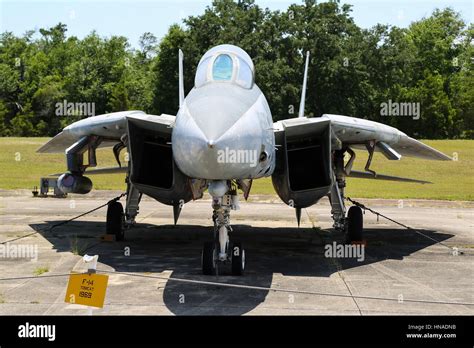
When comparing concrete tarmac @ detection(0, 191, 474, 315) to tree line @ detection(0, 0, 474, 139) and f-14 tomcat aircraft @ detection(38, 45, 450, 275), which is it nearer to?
f-14 tomcat aircraft @ detection(38, 45, 450, 275)

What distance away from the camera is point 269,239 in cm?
1548

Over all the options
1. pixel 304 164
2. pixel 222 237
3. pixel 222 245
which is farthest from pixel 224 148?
pixel 304 164

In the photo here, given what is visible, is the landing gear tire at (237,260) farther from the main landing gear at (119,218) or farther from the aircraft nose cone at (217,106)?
the main landing gear at (119,218)

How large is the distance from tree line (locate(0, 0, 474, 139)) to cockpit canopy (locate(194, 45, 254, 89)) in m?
43.3

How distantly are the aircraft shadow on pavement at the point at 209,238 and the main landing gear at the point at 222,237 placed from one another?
217mm

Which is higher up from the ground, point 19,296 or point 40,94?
point 40,94

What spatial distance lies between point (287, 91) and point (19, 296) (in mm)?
51151

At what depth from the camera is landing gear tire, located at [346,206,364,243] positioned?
14.0m

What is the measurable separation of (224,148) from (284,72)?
51.4m

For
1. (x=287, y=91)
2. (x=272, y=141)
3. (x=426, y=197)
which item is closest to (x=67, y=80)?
(x=287, y=91)

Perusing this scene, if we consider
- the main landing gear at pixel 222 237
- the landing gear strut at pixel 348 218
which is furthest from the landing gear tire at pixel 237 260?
the landing gear strut at pixel 348 218

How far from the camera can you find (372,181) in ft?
126

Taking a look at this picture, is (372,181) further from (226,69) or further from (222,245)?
(222,245)
